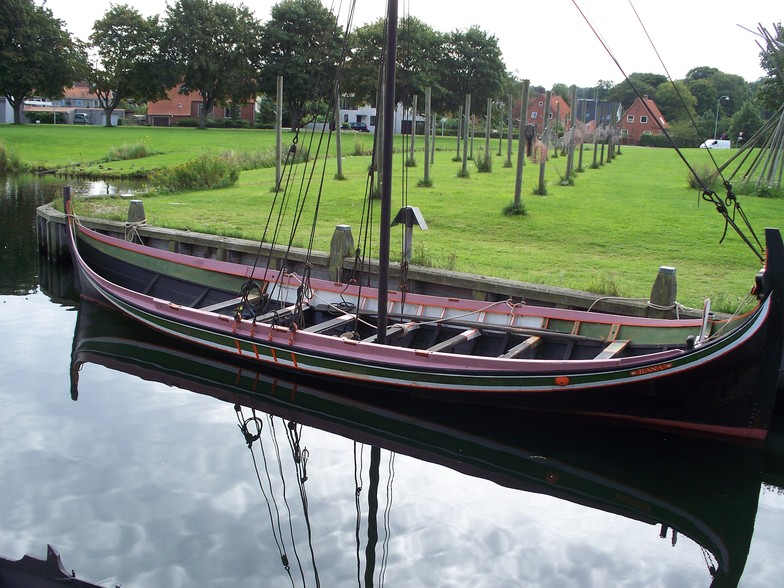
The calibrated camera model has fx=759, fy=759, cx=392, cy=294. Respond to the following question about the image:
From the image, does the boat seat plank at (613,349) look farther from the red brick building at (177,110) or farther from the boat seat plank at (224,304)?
the red brick building at (177,110)

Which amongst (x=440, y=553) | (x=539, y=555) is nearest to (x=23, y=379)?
(x=440, y=553)

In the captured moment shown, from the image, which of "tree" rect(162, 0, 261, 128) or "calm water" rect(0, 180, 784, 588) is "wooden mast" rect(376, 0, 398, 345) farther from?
"tree" rect(162, 0, 261, 128)

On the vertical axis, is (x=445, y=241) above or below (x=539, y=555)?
above

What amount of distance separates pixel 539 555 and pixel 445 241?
30.8 feet

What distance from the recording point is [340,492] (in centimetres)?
822

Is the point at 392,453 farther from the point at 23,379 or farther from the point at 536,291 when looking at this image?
the point at 23,379

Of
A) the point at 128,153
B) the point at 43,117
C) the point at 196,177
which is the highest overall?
the point at 43,117

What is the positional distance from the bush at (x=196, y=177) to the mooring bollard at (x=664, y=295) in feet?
56.4

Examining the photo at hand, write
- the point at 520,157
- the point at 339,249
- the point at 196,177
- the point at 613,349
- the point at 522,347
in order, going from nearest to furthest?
the point at 613,349 → the point at 522,347 → the point at 339,249 → the point at 520,157 → the point at 196,177

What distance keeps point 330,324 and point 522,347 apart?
112 inches

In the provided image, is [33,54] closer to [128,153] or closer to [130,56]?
[130,56]

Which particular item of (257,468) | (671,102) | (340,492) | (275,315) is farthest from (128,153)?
(671,102)

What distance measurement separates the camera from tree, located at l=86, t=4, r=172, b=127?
2571 inches

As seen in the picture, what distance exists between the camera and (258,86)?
6431cm
